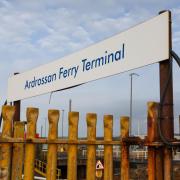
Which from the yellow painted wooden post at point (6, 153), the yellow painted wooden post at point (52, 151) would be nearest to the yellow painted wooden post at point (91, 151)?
the yellow painted wooden post at point (52, 151)

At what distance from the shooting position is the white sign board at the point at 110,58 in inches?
205

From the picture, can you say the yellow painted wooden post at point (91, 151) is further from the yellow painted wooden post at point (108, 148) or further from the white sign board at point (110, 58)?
the white sign board at point (110, 58)

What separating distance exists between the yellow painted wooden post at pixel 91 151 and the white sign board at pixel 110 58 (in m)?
0.78

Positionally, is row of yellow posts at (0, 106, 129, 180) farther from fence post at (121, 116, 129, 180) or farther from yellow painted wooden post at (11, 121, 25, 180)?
fence post at (121, 116, 129, 180)

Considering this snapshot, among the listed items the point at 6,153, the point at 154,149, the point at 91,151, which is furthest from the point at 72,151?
the point at 154,149

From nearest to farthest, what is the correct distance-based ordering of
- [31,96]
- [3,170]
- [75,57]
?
[3,170] → [75,57] → [31,96]

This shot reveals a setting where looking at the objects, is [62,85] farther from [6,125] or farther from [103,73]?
[6,125]

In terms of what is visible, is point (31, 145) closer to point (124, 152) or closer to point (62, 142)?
point (62, 142)

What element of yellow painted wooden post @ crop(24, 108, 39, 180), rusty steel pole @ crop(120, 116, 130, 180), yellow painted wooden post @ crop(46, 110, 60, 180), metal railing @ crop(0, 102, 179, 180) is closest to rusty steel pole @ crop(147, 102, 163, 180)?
metal railing @ crop(0, 102, 179, 180)

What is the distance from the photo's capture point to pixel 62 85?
6785mm

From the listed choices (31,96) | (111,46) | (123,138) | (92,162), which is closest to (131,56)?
(111,46)

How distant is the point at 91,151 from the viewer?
207 inches

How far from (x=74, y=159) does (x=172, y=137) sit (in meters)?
1.21

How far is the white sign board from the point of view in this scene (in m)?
5.20
